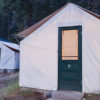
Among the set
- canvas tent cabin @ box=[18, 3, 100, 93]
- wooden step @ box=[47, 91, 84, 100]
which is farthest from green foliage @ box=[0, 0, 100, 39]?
wooden step @ box=[47, 91, 84, 100]

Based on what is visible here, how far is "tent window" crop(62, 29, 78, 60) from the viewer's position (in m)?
6.34

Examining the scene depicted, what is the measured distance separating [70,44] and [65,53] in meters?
0.37

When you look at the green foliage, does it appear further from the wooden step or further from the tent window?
the wooden step

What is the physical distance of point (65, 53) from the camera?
646 cm

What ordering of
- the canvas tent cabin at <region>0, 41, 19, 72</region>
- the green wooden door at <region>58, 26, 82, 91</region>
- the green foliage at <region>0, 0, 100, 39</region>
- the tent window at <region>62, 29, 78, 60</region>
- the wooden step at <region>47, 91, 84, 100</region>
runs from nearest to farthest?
the wooden step at <region>47, 91, 84, 100</region>
the green wooden door at <region>58, 26, 82, 91</region>
the tent window at <region>62, 29, 78, 60</region>
the canvas tent cabin at <region>0, 41, 19, 72</region>
the green foliage at <region>0, 0, 100, 39</region>

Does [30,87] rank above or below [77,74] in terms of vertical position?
below

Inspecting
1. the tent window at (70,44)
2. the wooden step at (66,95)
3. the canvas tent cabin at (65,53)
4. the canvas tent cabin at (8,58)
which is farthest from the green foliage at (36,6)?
the wooden step at (66,95)

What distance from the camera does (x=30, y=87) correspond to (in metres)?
6.88

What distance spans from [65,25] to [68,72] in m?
1.66

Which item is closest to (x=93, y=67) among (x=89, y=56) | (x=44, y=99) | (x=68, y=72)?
(x=89, y=56)

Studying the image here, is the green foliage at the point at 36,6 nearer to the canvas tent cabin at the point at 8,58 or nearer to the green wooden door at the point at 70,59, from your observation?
the canvas tent cabin at the point at 8,58

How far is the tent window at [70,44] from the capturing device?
6.34 metres

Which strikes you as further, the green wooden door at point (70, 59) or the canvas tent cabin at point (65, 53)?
the green wooden door at point (70, 59)

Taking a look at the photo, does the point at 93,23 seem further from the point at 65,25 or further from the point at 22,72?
the point at 22,72
